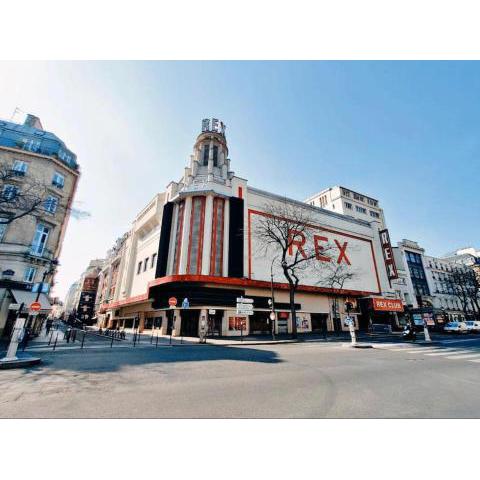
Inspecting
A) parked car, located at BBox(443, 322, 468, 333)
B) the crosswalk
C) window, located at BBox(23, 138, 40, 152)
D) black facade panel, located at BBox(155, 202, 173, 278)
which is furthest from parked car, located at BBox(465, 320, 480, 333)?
window, located at BBox(23, 138, 40, 152)

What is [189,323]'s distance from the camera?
2636 cm

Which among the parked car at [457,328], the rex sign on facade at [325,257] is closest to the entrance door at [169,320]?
the rex sign on facade at [325,257]

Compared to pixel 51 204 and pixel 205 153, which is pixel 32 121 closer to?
pixel 51 204

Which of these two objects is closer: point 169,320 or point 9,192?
point 9,192

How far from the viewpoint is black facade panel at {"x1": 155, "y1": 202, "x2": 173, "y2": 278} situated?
97.6 ft

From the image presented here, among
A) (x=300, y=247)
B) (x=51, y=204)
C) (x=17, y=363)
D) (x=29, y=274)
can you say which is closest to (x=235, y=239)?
(x=300, y=247)

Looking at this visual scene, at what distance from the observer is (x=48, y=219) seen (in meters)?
24.4

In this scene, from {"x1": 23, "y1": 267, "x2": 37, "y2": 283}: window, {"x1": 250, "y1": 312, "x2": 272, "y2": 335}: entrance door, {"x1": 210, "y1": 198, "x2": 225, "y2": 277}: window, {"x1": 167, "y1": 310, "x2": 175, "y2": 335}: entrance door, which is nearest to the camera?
{"x1": 23, "y1": 267, "x2": 37, "y2": 283}: window

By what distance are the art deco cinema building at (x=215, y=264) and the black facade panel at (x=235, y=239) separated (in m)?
0.12

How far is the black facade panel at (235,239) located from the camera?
1139 inches

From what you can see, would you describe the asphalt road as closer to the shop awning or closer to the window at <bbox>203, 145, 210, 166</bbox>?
the shop awning

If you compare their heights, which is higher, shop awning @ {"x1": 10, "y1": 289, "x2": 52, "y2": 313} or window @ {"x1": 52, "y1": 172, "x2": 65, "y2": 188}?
window @ {"x1": 52, "y1": 172, "x2": 65, "y2": 188}

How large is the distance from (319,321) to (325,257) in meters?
9.48

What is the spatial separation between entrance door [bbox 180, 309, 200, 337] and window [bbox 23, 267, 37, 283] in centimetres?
1416
